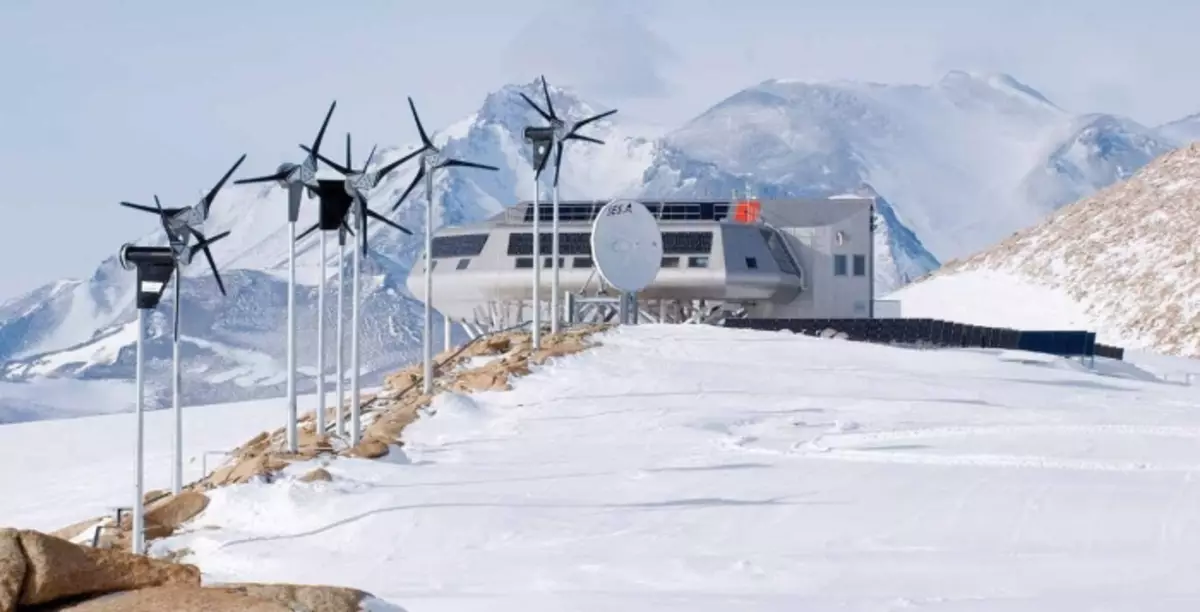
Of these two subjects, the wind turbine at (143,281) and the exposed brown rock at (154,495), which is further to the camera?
the exposed brown rock at (154,495)

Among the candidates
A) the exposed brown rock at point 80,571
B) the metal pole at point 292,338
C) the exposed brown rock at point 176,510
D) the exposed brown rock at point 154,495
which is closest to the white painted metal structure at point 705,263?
the exposed brown rock at point 154,495

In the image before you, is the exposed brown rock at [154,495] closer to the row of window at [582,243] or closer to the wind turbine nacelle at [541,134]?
the wind turbine nacelle at [541,134]

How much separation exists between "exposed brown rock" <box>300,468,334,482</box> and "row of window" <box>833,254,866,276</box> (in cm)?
4893

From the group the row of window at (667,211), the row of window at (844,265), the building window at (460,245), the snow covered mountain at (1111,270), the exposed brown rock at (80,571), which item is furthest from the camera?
the snow covered mountain at (1111,270)

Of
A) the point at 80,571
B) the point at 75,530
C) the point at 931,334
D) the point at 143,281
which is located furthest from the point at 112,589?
the point at 931,334

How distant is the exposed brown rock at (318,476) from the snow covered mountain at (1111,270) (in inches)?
4172

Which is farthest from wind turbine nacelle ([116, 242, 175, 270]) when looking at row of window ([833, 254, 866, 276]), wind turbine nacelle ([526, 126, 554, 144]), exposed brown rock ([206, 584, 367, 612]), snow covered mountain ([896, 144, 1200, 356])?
snow covered mountain ([896, 144, 1200, 356])

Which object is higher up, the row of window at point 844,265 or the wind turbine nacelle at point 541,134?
the wind turbine nacelle at point 541,134

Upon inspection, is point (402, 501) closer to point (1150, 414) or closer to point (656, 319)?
point (1150, 414)

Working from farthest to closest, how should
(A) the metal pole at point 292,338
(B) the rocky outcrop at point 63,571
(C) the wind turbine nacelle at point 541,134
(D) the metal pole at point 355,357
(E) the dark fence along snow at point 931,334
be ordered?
(E) the dark fence along snow at point 931,334, (C) the wind turbine nacelle at point 541,134, (D) the metal pole at point 355,357, (A) the metal pole at point 292,338, (B) the rocky outcrop at point 63,571

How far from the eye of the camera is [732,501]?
103 ft

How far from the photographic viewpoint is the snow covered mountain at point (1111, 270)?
139000 mm

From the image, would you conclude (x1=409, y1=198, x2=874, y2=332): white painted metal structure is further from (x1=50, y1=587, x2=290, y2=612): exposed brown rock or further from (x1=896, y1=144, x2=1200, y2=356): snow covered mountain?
(x1=896, y1=144, x2=1200, y2=356): snow covered mountain

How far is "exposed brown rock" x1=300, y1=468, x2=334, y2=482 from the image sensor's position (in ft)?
109
